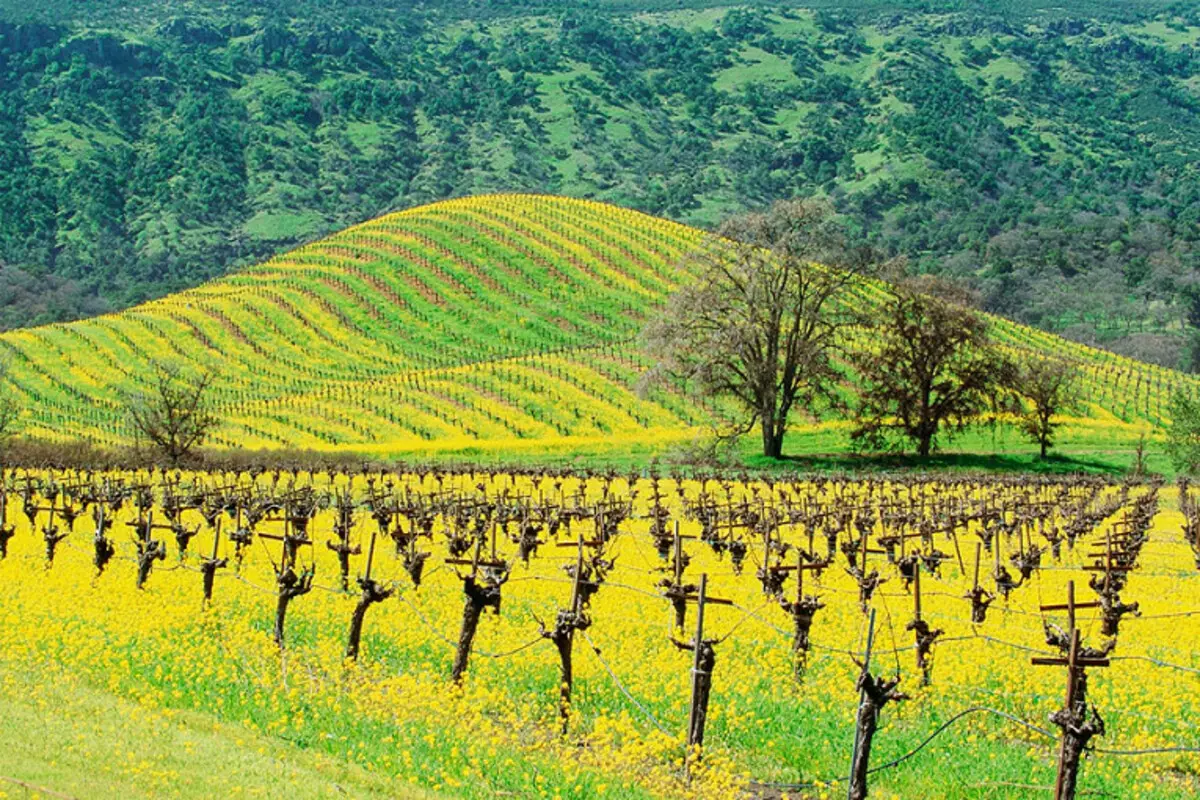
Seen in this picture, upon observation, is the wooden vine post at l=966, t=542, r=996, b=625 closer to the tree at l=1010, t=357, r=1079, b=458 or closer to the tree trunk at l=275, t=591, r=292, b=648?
the tree trunk at l=275, t=591, r=292, b=648

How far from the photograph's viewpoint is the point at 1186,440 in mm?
60250

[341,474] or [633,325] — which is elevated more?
[633,325]

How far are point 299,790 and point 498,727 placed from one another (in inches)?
145

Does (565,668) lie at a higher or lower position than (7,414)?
lower

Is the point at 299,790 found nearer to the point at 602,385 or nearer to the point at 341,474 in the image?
the point at 341,474

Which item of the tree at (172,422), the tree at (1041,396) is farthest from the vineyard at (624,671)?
the tree at (1041,396)

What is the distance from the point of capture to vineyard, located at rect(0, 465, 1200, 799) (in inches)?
573

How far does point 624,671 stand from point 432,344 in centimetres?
8683

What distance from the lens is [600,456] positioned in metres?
68.3

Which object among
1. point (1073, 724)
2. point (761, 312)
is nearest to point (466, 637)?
point (1073, 724)

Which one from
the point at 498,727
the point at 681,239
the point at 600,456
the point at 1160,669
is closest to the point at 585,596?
the point at 498,727

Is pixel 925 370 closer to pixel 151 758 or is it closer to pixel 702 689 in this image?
pixel 702 689

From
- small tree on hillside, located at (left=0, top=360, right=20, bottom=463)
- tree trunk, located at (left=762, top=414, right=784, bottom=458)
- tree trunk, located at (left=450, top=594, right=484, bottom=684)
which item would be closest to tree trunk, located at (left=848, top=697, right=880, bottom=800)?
tree trunk, located at (left=450, top=594, right=484, bottom=684)

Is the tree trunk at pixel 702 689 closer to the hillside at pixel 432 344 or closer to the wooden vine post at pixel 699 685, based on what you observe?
the wooden vine post at pixel 699 685
